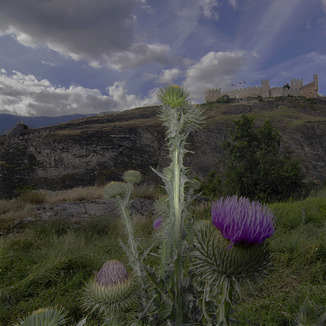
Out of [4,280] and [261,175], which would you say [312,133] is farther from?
[4,280]

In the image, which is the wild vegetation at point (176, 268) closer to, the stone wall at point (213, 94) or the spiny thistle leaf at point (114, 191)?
the spiny thistle leaf at point (114, 191)

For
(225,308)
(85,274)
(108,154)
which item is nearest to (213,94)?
(108,154)

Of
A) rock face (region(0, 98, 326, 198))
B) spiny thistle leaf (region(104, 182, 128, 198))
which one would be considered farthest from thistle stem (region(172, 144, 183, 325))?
rock face (region(0, 98, 326, 198))

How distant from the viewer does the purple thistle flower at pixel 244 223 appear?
4.24ft

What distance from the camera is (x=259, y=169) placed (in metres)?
13.0

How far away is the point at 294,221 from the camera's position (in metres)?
7.24

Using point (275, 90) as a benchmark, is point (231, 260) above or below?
below

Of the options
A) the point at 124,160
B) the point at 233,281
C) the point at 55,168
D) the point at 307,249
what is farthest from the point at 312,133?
the point at 233,281

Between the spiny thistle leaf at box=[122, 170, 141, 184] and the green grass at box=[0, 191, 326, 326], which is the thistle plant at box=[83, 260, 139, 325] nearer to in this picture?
the green grass at box=[0, 191, 326, 326]

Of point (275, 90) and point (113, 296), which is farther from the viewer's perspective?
point (275, 90)

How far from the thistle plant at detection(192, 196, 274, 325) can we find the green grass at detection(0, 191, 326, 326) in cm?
113

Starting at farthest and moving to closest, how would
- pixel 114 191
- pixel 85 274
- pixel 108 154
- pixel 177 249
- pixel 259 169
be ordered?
pixel 108 154, pixel 259 169, pixel 85 274, pixel 114 191, pixel 177 249

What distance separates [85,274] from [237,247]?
4.10 m

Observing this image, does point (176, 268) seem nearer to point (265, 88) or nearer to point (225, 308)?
point (225, 308)
